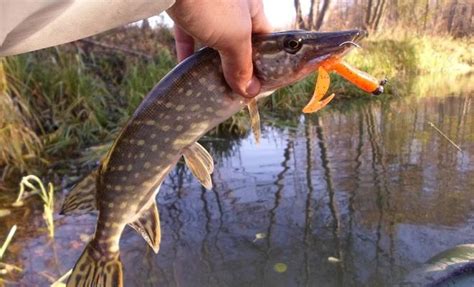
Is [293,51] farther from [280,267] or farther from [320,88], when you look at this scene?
[280,267]

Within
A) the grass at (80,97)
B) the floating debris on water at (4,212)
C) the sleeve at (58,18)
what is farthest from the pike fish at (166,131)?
the floating debris on water at (4,212)

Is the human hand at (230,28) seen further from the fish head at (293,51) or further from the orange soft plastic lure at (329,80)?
the orange soft plastic lure at (329,80)

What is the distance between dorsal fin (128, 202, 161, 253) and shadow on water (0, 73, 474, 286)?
4.99ft

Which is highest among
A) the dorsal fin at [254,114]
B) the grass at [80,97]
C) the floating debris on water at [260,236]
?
the dorsal fin at [254,114]

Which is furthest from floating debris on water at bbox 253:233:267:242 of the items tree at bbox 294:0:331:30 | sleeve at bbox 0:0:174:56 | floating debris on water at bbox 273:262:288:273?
tree at bbox 294:0:331:30

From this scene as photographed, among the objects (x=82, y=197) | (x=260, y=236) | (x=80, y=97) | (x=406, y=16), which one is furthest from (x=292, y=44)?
(x=406, y=16)

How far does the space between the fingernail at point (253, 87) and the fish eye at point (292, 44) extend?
125 mm

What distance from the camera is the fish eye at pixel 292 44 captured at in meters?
1.26

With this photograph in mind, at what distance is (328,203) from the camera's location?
12.8 feet

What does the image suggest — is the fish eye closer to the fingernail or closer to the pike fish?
the pike fish

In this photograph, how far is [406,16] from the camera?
583 inches

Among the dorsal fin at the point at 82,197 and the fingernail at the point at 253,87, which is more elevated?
the fingernail at the point at 253,87

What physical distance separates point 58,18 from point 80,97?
17.5 feet

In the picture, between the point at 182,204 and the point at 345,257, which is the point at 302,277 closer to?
the point at 345,257
